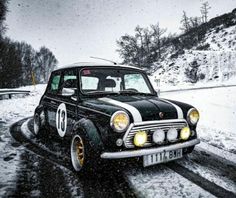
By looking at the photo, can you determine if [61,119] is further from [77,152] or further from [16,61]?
[16,61]

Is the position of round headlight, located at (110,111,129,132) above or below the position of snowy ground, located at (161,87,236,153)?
above

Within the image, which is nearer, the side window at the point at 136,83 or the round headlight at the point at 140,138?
the round headlight at the point at 140,138

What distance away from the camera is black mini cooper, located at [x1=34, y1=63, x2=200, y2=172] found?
2.78 metres

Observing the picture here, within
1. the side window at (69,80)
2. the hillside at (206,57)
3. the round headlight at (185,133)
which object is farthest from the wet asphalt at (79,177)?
the hillside at (206,57)

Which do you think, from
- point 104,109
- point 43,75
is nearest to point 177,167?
point 104,109

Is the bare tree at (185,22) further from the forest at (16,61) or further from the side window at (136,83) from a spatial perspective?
the side window at (136,83)

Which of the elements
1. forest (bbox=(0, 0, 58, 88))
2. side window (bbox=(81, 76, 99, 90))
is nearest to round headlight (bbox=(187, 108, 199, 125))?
side window (bbox=(81, 76, 99, 90))

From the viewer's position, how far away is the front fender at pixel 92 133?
9.17 ft

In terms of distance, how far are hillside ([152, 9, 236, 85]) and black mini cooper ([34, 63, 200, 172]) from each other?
68.3ft

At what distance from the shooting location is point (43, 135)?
A: 524cm


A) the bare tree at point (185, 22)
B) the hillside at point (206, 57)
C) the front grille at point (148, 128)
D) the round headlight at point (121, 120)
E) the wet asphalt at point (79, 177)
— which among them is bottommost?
the wet asphalt at point (79, 177)

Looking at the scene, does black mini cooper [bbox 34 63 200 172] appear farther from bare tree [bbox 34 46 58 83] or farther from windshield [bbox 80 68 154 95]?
bare tree [bbox 34 46 58 83]

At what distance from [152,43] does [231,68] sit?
2608 centimetres

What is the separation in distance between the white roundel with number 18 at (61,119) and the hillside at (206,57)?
68.6 ft
